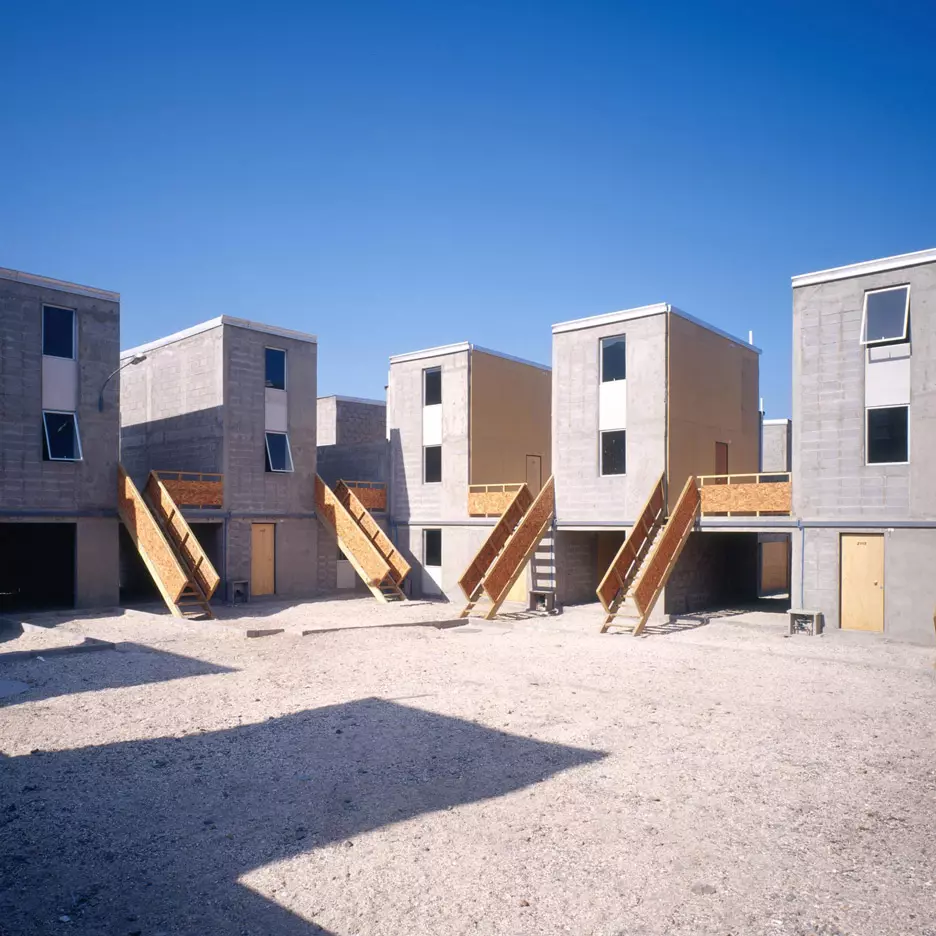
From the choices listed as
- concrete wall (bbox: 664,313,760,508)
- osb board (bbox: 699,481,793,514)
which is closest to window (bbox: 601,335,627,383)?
concrete wall (bbox: 664,313,760,508)

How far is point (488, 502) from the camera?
26.0 m

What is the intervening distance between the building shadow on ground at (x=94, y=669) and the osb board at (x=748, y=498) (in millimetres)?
13565

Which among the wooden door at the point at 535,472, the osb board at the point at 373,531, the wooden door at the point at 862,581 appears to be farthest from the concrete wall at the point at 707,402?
the osb board at the point at 373,531

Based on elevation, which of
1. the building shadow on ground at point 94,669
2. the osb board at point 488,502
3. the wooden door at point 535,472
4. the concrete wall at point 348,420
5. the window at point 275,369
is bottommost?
the building shadow on ground at point 94,669

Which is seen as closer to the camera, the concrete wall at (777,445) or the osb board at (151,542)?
the osb board at (151,542)

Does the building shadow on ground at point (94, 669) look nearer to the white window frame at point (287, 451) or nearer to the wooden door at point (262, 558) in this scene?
the wooden door at point (262, 558)

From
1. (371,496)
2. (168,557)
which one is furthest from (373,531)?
(168,557)

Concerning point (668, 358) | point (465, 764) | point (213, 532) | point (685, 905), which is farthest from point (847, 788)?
point (213, 532)

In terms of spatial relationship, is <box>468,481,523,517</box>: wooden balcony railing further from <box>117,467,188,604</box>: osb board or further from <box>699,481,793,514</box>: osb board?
<box>117,467,188,604</box>: osb board

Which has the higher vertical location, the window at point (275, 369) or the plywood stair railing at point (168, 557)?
the window at point (275, 369)

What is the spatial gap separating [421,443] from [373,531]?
391cm

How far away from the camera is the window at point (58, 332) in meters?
21.9

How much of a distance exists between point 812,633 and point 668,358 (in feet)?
27.1

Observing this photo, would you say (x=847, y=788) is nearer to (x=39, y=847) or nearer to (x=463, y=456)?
(x=39, y=847)
